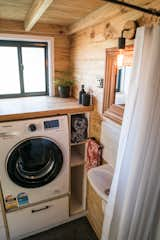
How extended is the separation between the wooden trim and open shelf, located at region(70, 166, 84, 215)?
0.98 metres

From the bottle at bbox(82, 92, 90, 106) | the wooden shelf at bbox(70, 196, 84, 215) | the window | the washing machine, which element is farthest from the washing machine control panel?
the wooden shelf at bbox(70, 196, 84, 215)

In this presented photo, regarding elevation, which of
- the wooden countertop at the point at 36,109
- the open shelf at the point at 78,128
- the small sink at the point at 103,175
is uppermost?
the wooden countertop at the point at 36,109

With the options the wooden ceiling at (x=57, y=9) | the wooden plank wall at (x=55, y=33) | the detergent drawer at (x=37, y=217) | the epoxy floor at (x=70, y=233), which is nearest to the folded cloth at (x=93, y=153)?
the detergent drawer at (x=37, y=217)

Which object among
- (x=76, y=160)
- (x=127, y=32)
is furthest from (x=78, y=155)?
(x=127, y=32)

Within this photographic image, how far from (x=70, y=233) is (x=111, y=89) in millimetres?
1778

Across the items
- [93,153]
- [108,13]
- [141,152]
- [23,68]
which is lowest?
[93,153]

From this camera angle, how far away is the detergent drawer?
6.17 ft

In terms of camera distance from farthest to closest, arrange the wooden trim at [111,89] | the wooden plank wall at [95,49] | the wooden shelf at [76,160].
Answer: the wooden shelf at [76,160], the wooden trim at [111,89], the wooden plank wall at [95,49]

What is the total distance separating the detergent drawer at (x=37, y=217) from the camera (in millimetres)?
1881

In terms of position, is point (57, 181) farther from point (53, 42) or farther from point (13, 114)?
point (53, 42)

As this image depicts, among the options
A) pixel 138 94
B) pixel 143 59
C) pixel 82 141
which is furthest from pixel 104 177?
pixel 143 59

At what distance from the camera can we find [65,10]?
1.54 meters

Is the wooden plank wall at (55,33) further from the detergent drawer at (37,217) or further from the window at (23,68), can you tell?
the detergent drawer at (37,217)

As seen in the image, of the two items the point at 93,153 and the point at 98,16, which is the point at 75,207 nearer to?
the point at 93,153
